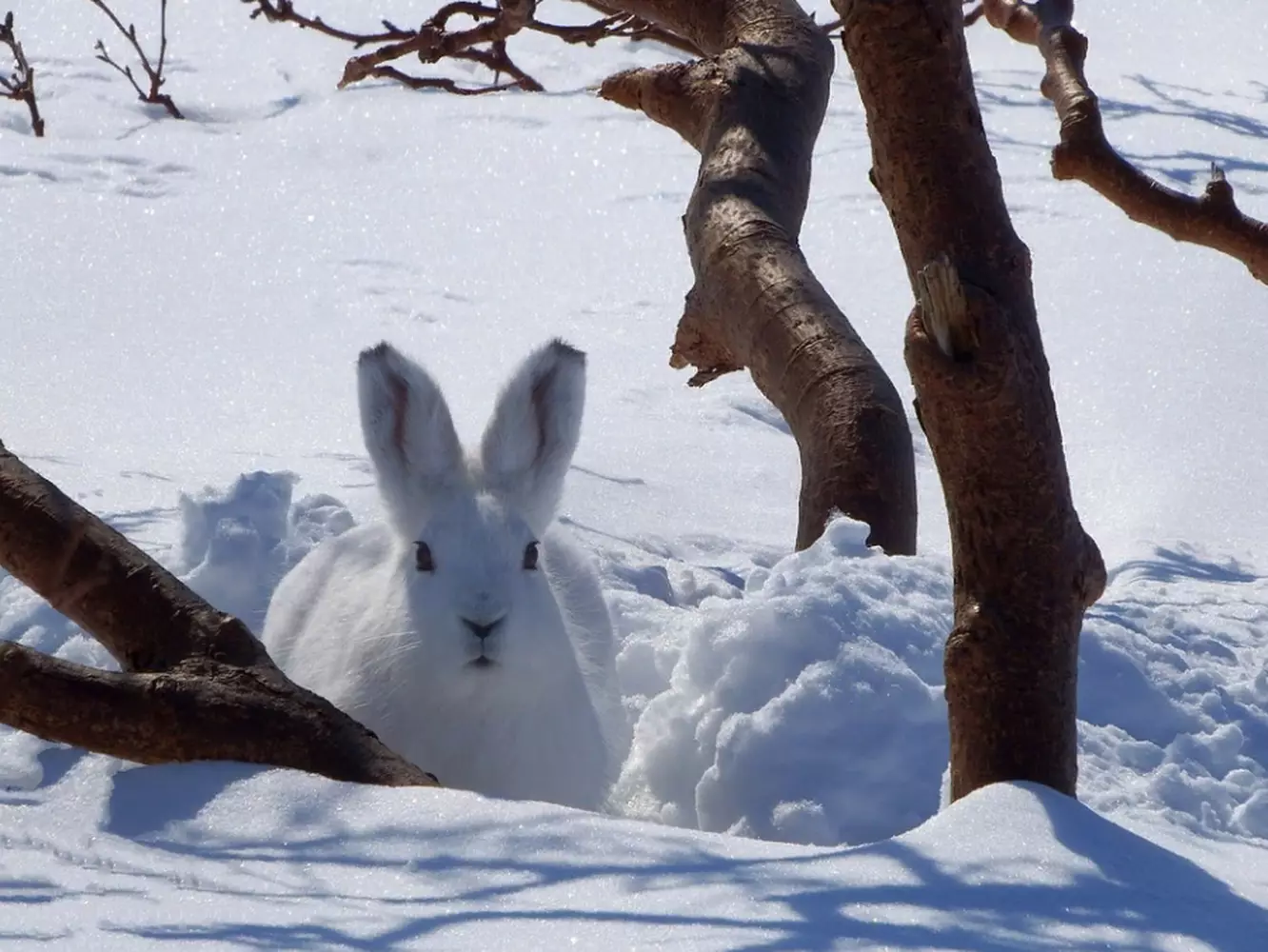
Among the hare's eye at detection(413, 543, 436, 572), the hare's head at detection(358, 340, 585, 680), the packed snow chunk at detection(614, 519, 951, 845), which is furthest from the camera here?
the hare's eye at detection(413, 543, 436, 572)

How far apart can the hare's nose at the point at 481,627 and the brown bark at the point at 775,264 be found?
3.34ft

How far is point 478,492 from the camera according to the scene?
161 inches

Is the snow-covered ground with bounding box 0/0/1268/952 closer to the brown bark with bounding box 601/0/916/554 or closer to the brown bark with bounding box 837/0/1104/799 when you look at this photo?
the brown bark with bounding box 837/0/1104/799

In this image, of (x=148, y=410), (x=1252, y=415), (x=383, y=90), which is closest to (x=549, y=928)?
(x=148, y=410)

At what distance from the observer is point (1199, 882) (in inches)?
96.8

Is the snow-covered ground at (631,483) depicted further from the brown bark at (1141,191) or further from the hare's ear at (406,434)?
the brown bark at (1141,191)

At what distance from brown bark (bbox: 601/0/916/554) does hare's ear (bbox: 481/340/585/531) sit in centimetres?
57

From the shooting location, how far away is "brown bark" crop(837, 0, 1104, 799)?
271 cm

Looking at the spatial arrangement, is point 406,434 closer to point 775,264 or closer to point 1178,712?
point 775,264

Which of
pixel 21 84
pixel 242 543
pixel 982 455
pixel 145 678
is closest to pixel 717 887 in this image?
pixel 982 455

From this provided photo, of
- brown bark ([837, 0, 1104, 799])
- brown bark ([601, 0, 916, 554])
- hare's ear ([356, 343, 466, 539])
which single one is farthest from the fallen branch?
brown bark ([837, 0, 1104, 799])

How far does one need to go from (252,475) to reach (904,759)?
2.42 meters

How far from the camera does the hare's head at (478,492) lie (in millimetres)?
3740

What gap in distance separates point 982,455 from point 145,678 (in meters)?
1.52
